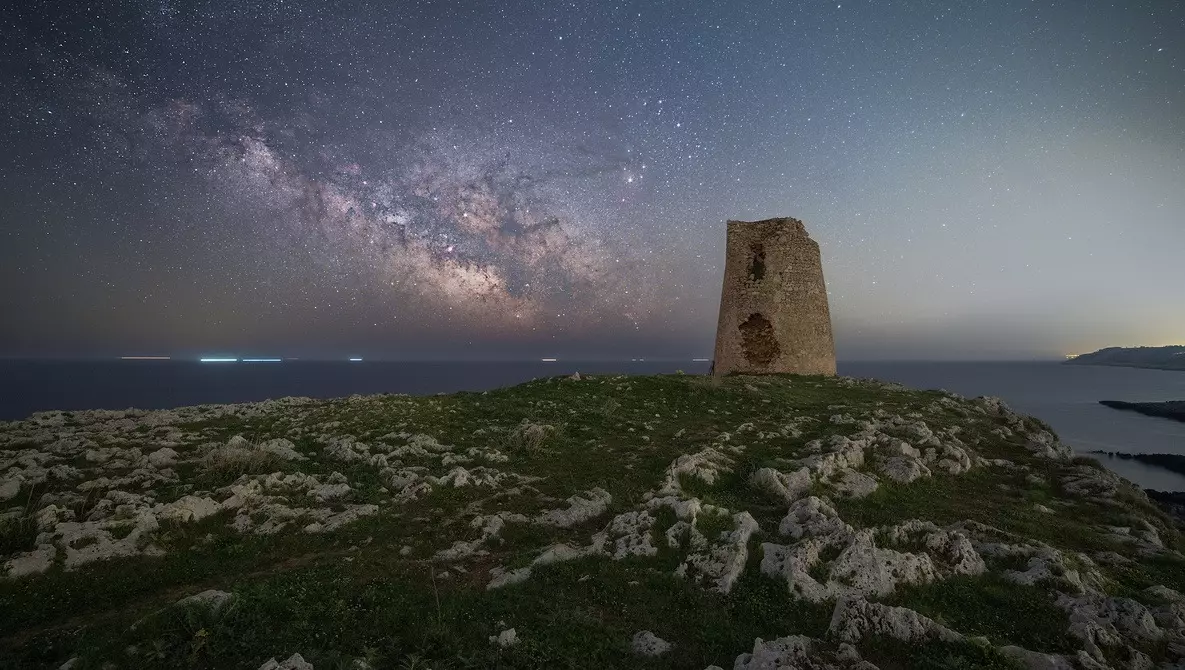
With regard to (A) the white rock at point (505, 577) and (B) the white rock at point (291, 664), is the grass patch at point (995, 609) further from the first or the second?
(B) the white rock at point (291, 664)

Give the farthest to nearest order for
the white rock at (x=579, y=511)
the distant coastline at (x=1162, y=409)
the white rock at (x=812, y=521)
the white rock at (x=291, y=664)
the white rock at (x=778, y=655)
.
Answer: the distant coastline at (x=1162, y=409) → the white rock at (x=579, y=511) → the white rock at (x=812, y=521) → the white rock at (x=778, y=655) → the white rock at (x=291, y=664)

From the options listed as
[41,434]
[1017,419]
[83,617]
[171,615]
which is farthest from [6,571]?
[1017,419]

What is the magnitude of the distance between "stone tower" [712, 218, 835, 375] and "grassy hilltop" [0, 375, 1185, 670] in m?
12.9

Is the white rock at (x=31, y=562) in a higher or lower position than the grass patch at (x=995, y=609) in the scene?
higher

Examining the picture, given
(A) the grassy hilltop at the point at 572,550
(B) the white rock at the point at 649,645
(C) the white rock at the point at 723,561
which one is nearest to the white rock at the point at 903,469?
(A) the grassy hilltop at the point at 572,550

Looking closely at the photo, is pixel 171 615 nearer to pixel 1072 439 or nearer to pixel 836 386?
pixel 836 386

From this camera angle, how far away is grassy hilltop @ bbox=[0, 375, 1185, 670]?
5.28 m

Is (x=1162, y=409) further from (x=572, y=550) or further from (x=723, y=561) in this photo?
(x=572, y=550)

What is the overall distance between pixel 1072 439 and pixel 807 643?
2175 inches

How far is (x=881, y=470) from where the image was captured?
35.9 ft

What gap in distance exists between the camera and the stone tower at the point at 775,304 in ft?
87.3

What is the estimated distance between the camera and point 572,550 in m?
7.41

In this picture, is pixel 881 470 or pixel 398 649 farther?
pixel 881 470

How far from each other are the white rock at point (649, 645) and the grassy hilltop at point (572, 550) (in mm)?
26
